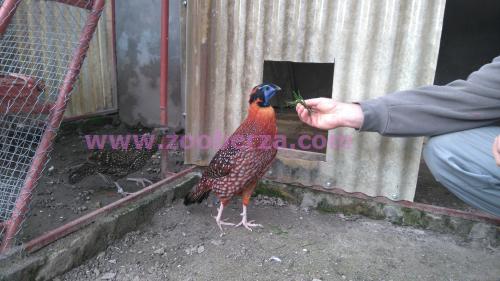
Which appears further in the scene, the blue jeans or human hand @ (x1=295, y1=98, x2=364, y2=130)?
human hand @ (x1=295, y1=98, x2=364, y2=130)

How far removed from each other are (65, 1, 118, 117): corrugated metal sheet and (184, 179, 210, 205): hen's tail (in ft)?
9.80

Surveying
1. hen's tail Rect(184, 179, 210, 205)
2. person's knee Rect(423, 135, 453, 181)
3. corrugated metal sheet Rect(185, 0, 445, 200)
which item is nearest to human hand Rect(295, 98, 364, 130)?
person's knee Rect(423, 135, 453, 181)

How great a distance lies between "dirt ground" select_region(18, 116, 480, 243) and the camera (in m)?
2.98

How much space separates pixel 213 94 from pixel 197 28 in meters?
0.64

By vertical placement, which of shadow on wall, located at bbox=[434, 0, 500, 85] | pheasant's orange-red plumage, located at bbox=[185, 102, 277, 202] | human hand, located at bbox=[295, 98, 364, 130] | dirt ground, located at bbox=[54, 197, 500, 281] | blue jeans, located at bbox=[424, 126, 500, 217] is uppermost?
shadow on wall, located at bbox=[434, 0, 500, 85]

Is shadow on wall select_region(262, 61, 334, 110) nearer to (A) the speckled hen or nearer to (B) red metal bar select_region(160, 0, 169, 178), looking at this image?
(B) red metal bar select_region(160, 0, 169, 178)

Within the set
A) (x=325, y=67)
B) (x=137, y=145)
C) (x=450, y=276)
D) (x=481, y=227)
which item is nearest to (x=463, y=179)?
(x=450, y=276)

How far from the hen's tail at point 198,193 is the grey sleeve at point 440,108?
1.56 metres

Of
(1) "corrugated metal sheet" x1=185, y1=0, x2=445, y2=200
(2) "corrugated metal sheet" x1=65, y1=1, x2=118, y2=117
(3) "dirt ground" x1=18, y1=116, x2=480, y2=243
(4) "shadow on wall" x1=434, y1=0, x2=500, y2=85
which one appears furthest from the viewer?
(4) "shadow on wall" x1=434, y1=0, x2=500, y2=85

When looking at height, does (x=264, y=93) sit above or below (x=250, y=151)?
above

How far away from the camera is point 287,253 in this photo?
2.64m

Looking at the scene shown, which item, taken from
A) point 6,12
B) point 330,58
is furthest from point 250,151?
point 6,12

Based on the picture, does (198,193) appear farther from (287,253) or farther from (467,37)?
(467,37)

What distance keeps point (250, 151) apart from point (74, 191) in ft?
6.28
